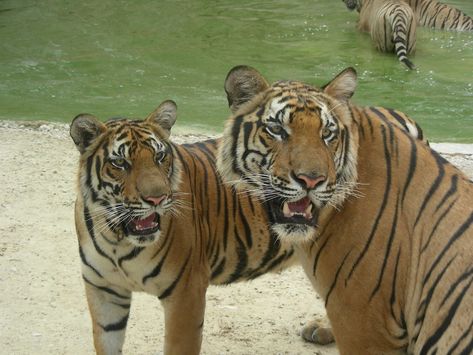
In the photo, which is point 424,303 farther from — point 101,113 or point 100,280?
point 101,113

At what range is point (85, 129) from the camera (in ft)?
11.6

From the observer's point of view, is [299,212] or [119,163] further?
[119,163]

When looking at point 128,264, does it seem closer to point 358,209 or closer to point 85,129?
point 85,129

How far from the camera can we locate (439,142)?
6.79m

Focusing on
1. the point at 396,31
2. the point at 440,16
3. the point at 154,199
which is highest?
the point at 154,199

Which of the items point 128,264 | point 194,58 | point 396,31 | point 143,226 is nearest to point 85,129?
point 143,226

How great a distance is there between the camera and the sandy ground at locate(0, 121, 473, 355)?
4.17 m

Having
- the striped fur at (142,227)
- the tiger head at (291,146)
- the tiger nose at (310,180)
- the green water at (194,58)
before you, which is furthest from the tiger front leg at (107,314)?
the green water at (194,58)

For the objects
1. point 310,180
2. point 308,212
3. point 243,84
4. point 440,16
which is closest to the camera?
point 310,180

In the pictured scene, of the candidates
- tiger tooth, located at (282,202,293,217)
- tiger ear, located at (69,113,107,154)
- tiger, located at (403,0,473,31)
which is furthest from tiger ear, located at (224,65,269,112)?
tiger, located at (403,0,473,31)

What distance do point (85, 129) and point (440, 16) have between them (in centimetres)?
1012

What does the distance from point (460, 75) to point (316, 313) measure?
5.85m

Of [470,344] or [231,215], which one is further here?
[231,215]

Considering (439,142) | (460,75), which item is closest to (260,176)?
(439,142)
